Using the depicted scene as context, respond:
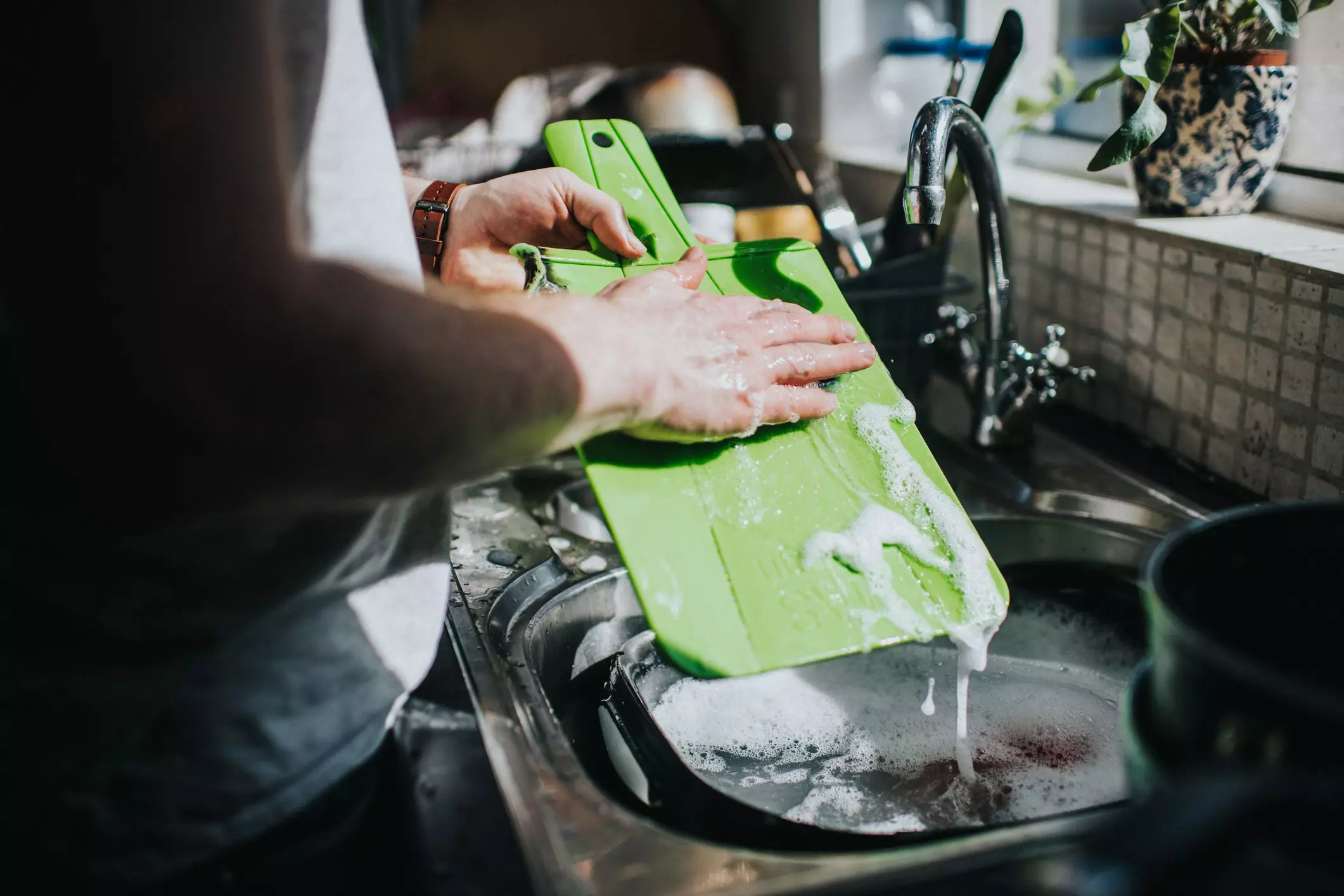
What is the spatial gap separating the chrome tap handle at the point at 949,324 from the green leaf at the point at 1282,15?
1.26 ft

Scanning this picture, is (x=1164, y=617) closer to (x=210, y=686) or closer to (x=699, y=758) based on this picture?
(x=210, y=686)

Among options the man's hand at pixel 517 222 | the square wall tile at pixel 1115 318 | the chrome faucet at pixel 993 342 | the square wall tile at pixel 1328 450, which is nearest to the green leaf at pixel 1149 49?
the chrome faucet at pixel 993 342

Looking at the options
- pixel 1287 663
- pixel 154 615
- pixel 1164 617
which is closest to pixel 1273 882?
pixel 1164 617

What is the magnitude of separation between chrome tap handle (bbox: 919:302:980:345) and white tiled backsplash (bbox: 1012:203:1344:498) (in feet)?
0.48

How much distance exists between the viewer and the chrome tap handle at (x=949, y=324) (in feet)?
3.93

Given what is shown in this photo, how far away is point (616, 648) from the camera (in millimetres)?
971

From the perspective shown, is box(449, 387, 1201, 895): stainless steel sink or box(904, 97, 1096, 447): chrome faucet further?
box(904, 97, 1096, 447): chrome faucet

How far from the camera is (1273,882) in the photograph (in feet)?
1.10

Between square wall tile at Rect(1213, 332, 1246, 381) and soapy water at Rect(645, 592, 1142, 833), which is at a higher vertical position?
square wall tile at Rect(1213, 332, 1246, 381)

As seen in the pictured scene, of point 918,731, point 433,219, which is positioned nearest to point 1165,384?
point 918,731

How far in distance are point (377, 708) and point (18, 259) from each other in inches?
12.6

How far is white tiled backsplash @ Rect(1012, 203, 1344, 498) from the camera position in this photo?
917 millimetres

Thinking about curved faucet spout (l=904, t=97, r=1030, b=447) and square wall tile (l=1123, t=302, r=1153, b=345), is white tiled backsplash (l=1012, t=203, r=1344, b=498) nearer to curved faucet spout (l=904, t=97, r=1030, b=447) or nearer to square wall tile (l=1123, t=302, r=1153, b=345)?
square wall tile (l=1123, t=302, r=1153, b=345)

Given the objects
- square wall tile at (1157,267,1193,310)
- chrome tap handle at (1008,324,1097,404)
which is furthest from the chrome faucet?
square wall tile at (1157,267,1193,310)
